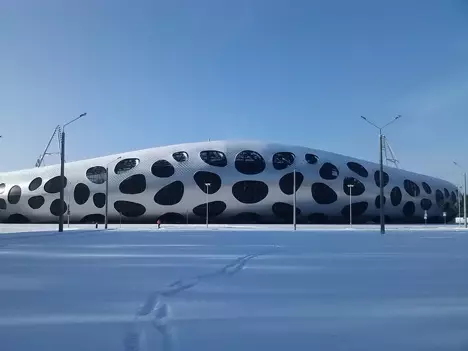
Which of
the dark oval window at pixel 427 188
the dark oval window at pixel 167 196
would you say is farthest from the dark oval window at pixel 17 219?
the dark oval window at pixel 427 188

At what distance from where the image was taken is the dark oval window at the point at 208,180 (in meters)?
69.4

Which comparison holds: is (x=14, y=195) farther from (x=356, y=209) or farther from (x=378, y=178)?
(x=378, y=178)

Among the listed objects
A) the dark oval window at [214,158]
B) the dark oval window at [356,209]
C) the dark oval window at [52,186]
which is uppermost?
the dark oval window at [214,158]

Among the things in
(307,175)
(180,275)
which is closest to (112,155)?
(307,175)

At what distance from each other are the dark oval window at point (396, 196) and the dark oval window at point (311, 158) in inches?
497

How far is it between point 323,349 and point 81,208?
69.1m

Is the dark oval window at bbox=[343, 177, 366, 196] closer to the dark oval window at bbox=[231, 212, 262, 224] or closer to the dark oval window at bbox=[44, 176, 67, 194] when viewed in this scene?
the dark oval window at bbox=[231, 212, 262, 224]

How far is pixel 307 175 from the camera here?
71375 mm

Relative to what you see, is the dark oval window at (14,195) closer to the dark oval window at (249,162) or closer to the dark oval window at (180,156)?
the dark oval window at (180,156)

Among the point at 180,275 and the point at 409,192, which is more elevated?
the point at 409,192

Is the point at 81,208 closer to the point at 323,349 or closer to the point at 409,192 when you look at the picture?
the point at 409,192

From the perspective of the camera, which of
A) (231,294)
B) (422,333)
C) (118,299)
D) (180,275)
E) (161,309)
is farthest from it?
(180,275)

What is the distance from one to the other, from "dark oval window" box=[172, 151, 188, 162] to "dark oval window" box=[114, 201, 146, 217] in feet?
28.3

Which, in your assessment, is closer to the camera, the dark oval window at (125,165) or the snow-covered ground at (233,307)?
the snow-covered ground at (233,307)
